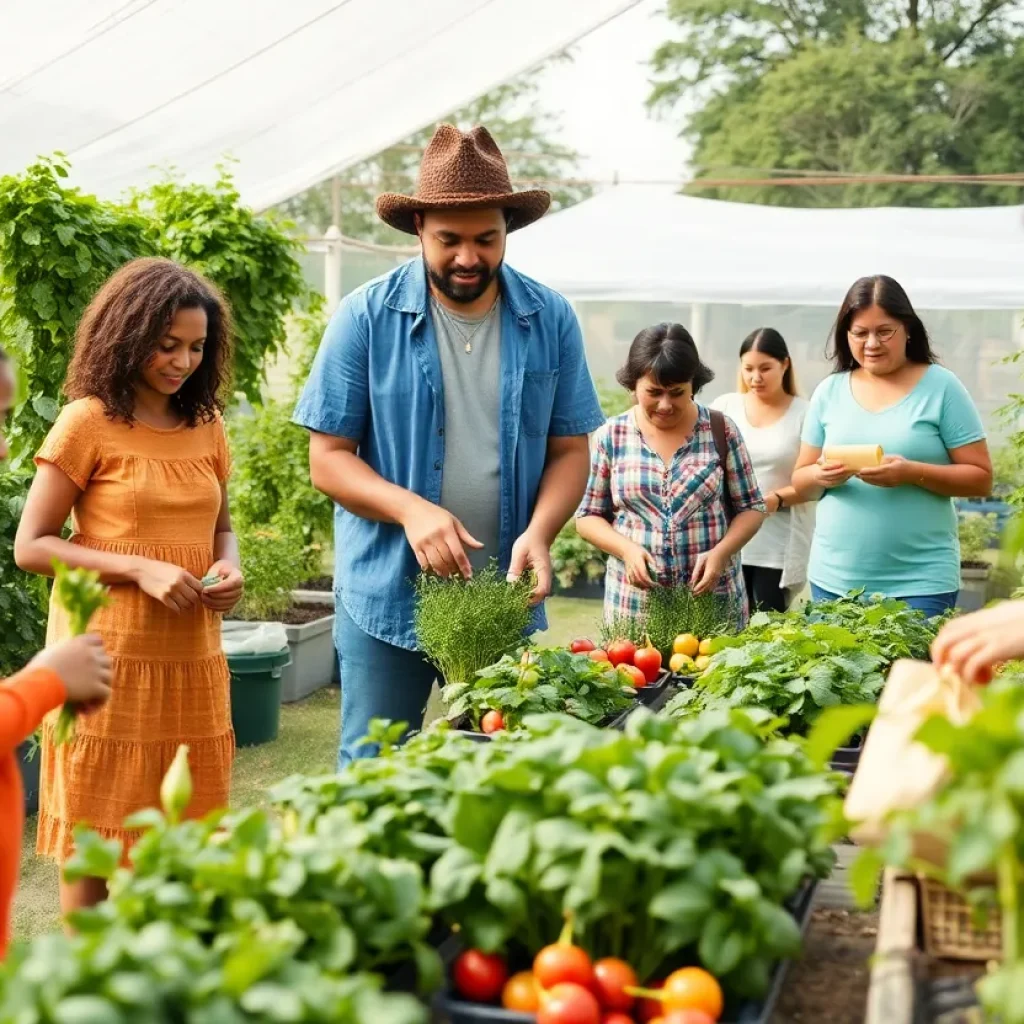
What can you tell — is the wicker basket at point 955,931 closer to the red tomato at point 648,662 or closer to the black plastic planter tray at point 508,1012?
the black plastic planter tray at point 508,1012

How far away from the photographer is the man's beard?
3.22 metres

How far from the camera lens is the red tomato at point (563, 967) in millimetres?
1433

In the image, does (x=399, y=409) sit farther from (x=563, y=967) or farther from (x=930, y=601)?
(x=563, y=967)

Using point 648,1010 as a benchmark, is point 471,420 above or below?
above

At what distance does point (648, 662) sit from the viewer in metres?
3.39

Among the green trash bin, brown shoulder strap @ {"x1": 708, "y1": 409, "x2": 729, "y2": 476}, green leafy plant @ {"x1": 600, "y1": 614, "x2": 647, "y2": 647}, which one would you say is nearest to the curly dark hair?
green leafy plant @ {"x1": 600, "y1": 614, "x2": 647, "y2": 647}

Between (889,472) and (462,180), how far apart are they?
1.66 metres

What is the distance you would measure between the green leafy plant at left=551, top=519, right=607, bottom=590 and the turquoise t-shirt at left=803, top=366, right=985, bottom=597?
18.6ft

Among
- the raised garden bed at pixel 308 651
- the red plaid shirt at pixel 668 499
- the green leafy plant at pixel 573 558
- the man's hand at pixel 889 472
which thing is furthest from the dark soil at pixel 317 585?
the man's hand at pixel 889 472

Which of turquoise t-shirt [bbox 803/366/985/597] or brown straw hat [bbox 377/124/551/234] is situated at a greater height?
brown straw hat [bbox 377/124/551/234]

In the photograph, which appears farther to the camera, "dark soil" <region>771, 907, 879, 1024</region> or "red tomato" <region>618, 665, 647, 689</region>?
"red tomato" <region>618, 665, 647, 689</region>

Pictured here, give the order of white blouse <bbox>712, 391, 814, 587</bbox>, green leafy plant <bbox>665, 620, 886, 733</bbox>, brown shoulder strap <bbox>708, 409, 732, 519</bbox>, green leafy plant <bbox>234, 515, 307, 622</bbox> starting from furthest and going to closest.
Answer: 1. green leafy plant <bbox>234, 515, 307, 622</bbox>
2. white blouse <bbox>712, 391, 814, 587</bbox>
3. brown shoulder strap <bbox>708, 409, 732, 519</bbox>
4. green leafy plant <bbox>665, 620, 886, 733</bbox>

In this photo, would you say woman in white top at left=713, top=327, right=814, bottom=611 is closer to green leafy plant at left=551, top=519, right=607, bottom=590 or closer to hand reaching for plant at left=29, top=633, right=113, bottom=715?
green leafy plant at left=551, top=519, right=607, bottom=590

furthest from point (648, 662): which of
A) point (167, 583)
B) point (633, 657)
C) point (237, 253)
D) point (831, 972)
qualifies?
point (237, 253)
